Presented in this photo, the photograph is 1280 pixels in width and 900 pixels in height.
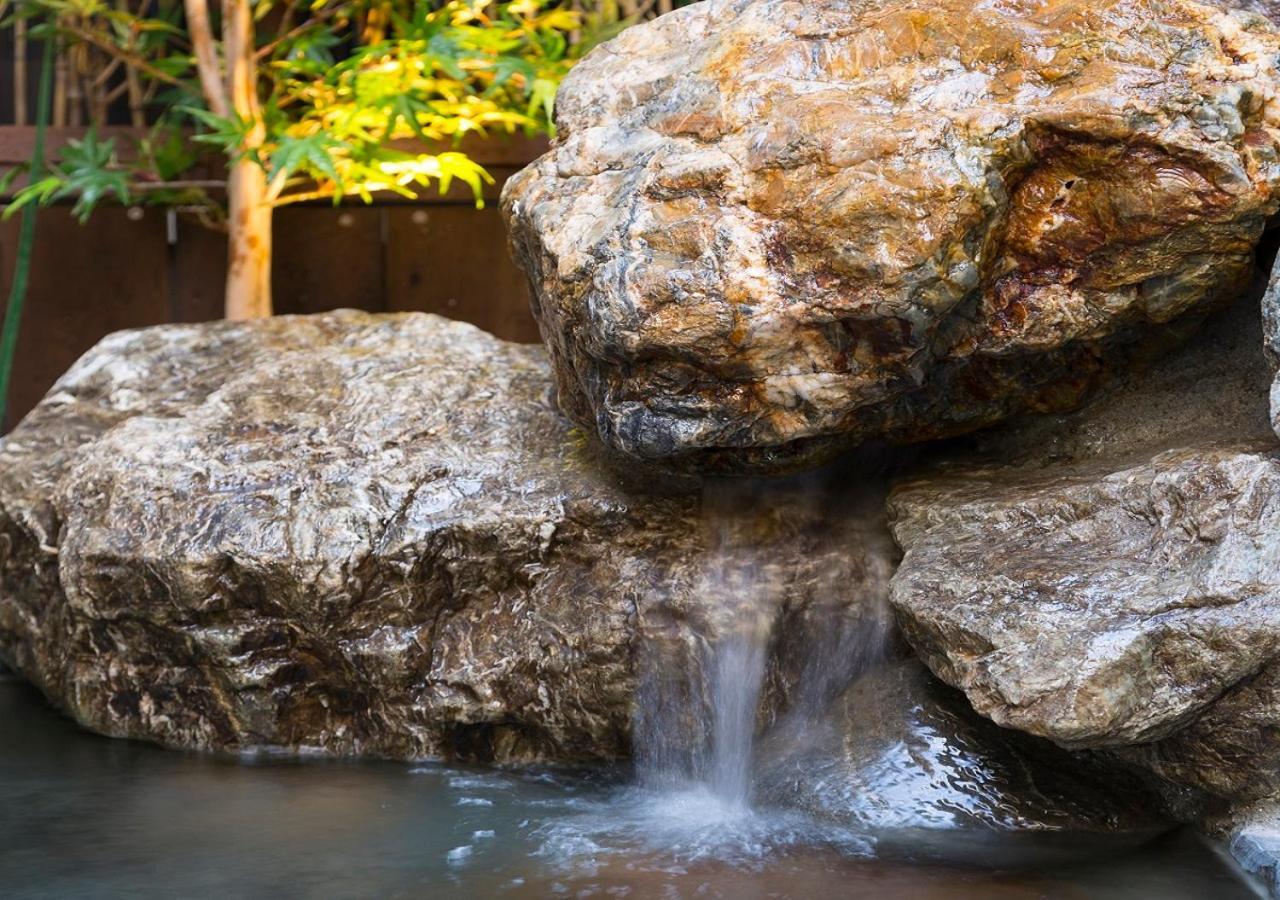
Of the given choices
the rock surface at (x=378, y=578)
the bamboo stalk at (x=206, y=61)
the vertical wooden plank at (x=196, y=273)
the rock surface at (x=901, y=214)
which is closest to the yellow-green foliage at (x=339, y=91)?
the bamboo stalk at (x=206, y=61)

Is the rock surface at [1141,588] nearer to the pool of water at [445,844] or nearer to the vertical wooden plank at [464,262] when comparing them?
the pool of water at [445,844]

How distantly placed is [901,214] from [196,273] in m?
3.68

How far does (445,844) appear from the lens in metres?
2.65

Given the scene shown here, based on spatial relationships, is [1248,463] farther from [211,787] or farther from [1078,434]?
[211,787]

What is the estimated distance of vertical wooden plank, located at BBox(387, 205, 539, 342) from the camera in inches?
210

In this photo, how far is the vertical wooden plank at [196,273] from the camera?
538cm

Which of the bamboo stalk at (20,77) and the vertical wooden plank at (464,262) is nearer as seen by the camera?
the bamboo stalk at (20,77)

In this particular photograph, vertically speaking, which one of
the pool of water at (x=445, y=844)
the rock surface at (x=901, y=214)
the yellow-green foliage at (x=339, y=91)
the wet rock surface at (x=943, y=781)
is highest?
the yellow-green foliage at (x=339, y=91)

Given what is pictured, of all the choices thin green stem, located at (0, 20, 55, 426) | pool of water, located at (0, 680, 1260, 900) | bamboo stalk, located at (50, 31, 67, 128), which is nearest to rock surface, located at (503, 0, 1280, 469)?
pool of water, located at (0, 680, 1260, 900)

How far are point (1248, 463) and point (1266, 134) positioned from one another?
643 mm

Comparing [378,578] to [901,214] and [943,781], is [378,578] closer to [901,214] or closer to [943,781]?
[943,781]

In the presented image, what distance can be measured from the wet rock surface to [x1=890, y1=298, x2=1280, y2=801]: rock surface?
219mm

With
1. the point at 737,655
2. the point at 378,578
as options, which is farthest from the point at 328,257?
the point at 737,655

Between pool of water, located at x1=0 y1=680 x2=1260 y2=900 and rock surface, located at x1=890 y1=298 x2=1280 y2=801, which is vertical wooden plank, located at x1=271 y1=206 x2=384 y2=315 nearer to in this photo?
pool of water, located at x1=0 y1=680 x2=1260 y2=900
